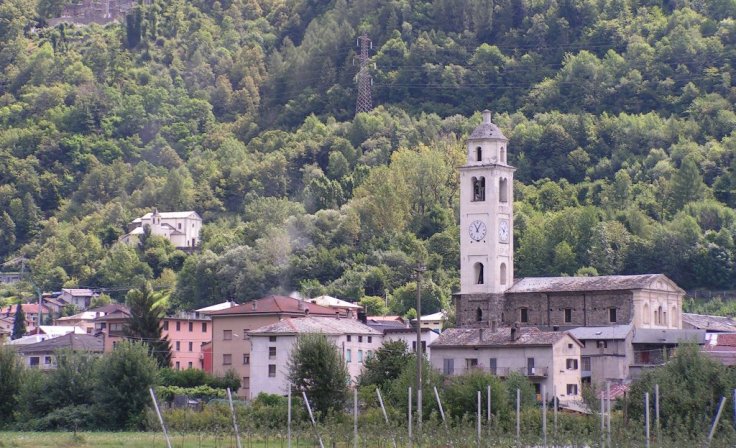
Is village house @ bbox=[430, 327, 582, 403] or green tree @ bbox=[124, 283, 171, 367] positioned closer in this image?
village house @ bbox=[430, 327, 582, 403]

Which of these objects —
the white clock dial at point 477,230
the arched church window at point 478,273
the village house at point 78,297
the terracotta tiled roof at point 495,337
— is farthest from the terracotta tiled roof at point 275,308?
the village house at point 78,297

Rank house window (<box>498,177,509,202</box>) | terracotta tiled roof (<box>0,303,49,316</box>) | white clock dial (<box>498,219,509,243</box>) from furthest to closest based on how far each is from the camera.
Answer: terracotta tiled roof (<box>0,303,49,316</box>), house window (<box>498,177,509,202</box>), white clock dial (<box>498,219,509,243</box>)

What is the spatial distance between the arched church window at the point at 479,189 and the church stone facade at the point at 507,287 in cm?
6

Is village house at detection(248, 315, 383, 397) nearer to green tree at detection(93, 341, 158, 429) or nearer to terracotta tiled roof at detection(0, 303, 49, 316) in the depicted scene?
green tree at detection(93, 341, 158, 429)

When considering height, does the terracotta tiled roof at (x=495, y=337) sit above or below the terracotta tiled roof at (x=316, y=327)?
below

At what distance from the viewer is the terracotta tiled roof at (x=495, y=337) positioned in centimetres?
9212

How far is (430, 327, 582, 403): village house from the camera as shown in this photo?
3578 inches

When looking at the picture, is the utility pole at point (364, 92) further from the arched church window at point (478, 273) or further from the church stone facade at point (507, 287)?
A: the arched church window at point (478, 273)

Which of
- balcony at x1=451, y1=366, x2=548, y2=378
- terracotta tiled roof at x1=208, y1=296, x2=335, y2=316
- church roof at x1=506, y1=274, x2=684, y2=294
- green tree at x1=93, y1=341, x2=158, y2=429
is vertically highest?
church roof at x1=506, y1=274, x2=684, y2=294

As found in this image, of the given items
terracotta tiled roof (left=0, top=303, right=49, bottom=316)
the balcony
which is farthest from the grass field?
terracotta tiled roof (left=0, top=303, right=49, bottom=316)

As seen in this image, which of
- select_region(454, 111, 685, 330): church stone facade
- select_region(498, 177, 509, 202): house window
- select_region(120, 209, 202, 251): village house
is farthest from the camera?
select_region(120, 209, 202, 251): village house

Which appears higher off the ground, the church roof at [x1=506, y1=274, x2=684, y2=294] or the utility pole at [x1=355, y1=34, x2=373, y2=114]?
the utility pole at [x1=355, y1=34, x2=373, y2=114]

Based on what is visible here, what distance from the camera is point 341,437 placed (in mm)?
66188

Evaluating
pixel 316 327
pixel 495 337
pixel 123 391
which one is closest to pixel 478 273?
pixel 495 337
